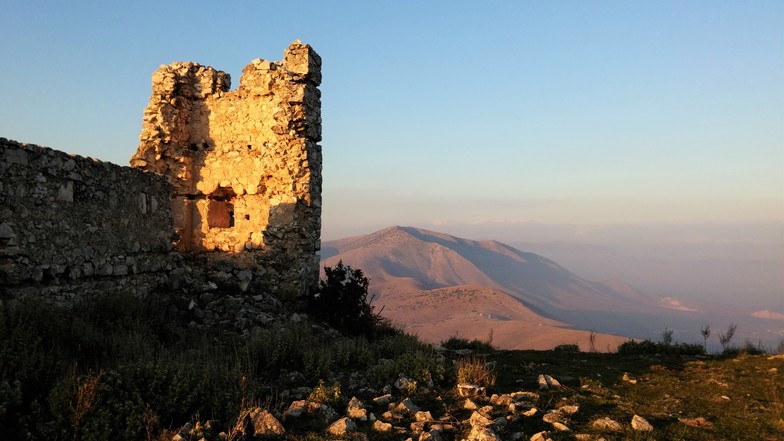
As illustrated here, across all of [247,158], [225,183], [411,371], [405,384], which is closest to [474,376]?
[411,371]

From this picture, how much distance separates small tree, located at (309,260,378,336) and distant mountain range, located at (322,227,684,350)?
1030mm

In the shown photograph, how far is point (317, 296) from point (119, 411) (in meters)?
7.96

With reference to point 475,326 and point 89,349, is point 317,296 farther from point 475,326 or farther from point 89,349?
point 475,326

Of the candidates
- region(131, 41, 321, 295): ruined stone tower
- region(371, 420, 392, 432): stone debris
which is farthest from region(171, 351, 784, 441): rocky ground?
region(131, 41, 321, 295): ruined stone tower

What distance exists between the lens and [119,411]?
15.2 feet

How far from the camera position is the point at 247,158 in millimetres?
12914

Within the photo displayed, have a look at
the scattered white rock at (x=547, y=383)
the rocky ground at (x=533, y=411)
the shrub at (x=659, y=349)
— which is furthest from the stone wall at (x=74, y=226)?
the shrub at (x=659, y=349)

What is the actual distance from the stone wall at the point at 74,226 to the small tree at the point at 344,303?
11.5ft

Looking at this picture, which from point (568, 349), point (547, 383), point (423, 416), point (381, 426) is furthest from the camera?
point (568, 349)

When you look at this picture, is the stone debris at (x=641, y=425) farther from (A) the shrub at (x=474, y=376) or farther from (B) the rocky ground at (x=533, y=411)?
(A) the shrub at (x=474, y=376)

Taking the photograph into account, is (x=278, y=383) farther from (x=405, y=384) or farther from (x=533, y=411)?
(x=533, y=411)

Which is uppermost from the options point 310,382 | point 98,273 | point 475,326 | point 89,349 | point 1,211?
point 1,211

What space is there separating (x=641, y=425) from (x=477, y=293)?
221ft

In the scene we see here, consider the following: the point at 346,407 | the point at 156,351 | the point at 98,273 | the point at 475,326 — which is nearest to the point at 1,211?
the point at 98,273
